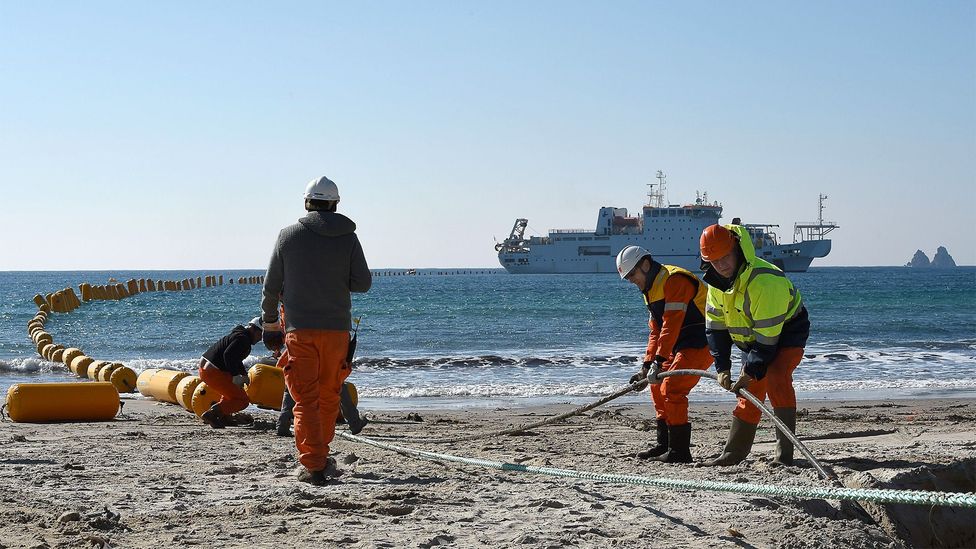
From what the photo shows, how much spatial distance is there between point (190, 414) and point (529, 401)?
4931 mm

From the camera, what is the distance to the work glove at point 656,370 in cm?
656

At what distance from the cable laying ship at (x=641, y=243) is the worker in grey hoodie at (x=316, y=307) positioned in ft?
297

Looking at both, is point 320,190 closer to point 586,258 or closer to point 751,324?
point 751,324

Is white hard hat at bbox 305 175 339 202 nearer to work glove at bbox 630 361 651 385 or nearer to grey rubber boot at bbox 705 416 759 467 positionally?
work glove at bbox 630 361 651 385

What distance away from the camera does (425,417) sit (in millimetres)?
10969

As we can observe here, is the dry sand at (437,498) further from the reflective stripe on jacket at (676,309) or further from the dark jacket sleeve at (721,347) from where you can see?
the reflective stripe on jacket at (676,309)

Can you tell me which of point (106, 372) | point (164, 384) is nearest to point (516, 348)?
point (106, 372)

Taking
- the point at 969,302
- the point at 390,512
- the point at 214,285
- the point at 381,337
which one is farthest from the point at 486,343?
the point at 214,285

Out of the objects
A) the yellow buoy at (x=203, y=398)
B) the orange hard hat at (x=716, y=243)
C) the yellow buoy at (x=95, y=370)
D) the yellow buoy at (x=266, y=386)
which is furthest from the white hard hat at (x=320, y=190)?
the yellow buoy at (x=95, y=370)

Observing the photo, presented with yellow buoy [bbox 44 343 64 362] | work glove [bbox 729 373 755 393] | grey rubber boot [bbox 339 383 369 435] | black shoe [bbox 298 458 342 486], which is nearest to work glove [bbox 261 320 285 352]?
black shoe [bbox 298 458 342 486]

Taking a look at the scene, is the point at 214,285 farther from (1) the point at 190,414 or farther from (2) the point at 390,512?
(2) the point at 390,512

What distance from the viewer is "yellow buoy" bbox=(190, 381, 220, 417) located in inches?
365

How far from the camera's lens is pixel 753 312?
5.63m

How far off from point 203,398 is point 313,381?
4113mm
